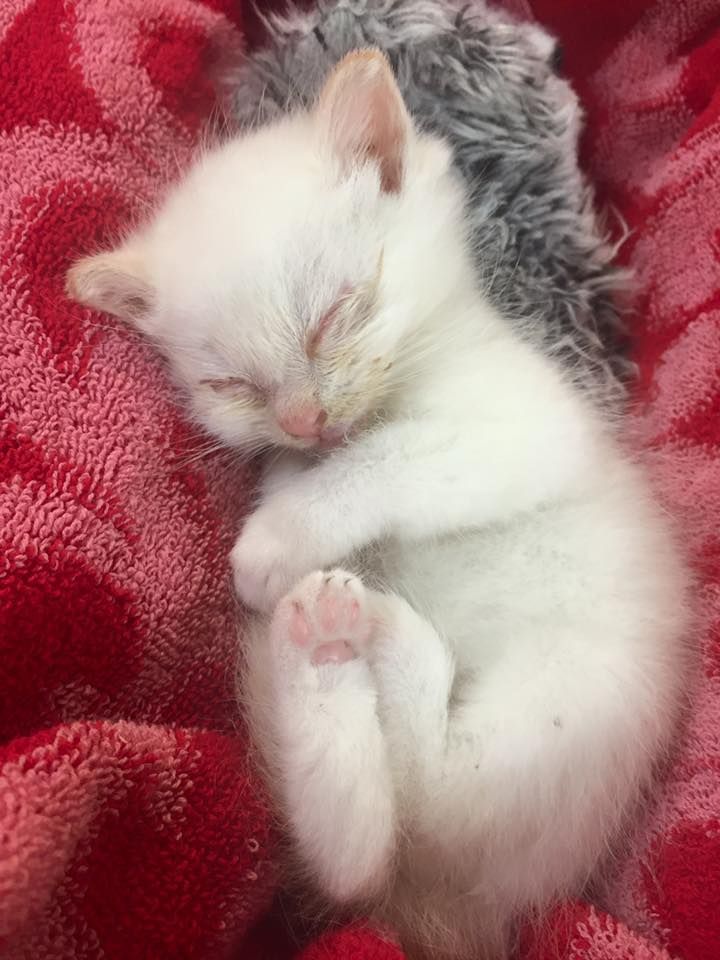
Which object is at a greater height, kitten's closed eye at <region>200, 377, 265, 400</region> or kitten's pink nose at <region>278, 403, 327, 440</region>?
kitten's closed eye at <region>200, 377, 265, 400</region>

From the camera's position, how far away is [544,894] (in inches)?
41.9

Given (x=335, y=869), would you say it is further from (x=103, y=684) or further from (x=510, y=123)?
(x=510, y=123)

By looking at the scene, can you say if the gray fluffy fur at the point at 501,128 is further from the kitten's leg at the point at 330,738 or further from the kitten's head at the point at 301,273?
the kitten's leg at the point at 330,738

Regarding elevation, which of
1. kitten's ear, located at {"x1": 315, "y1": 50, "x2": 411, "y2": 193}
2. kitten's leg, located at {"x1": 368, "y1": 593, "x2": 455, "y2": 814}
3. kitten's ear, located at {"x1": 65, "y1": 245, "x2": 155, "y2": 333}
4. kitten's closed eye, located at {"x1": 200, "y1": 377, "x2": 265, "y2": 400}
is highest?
kitten's ear, located at {"x1": 315, "y1": 50, "x2": 411, "y2": 193}

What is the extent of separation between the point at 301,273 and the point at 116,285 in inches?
10.4

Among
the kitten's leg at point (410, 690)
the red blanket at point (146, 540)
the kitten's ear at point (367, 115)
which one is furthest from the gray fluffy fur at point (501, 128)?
the kitten's leg at point (410, 690)

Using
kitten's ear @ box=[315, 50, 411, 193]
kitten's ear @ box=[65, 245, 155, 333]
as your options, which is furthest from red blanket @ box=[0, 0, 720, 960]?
kitten's ear @ box=[315, 50, 411, 193]

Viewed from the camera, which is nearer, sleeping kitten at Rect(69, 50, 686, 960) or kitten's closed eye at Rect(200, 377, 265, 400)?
sleeping kitten at Rect(69, 50, 686, 960)

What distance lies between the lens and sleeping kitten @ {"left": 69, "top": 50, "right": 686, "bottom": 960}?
1.02 m

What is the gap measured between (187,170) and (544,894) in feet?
3.92

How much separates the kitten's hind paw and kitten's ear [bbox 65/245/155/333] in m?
0.48

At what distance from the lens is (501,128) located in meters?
1.47

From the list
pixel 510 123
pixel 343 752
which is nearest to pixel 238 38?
pixel 510 123

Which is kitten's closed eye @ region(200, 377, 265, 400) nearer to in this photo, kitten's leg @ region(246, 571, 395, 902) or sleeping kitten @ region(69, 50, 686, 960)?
sleeping kitten @ region(69, 50, 686, 960)
